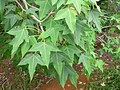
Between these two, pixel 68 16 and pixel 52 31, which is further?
pixel 52 31

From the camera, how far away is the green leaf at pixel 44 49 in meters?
1.27

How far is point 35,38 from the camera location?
1361 millimetres

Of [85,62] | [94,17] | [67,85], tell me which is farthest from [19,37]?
[67,85]

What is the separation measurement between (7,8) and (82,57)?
508 millimetres

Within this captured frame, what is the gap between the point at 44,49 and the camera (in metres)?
1.28

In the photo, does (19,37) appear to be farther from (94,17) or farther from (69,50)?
(94,17)

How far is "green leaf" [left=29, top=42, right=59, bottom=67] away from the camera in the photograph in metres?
1.27

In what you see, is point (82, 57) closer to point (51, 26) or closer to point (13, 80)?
point (51, 26)

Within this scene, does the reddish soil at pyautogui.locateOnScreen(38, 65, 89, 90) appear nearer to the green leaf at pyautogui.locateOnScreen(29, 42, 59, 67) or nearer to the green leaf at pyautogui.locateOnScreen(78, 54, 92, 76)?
the green leaf at pyautogui.locateOnScreen(78, 54, 92, 76)

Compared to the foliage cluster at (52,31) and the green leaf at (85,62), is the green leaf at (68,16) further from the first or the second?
the green leaf at (85,62)

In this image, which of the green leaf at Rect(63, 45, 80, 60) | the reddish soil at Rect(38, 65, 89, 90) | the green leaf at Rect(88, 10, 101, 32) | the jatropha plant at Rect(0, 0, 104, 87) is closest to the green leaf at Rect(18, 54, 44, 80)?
the jatropha plant at Rect(0, 0, 104, 87)

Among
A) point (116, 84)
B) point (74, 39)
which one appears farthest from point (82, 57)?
point (116, 84)

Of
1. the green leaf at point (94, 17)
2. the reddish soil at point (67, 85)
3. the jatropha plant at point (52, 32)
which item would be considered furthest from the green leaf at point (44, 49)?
the reddish soil at point (67, 85)

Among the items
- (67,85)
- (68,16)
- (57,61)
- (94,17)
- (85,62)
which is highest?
(68,16)
